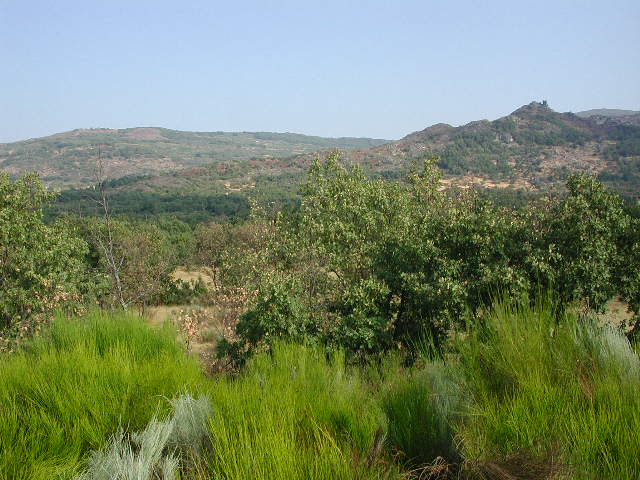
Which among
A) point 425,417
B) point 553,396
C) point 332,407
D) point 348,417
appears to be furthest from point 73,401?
point 553,396

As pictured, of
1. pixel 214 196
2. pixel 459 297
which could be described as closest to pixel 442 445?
pixel 459 297

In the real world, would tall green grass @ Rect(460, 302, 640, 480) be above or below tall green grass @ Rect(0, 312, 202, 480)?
above

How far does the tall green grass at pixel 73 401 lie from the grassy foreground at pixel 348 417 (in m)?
0.01

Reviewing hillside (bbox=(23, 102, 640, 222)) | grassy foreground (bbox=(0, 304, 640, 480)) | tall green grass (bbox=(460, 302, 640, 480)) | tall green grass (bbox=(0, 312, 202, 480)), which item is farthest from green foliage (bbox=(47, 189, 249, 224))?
tall green grass (bbox=(460, 302, 640, 480))

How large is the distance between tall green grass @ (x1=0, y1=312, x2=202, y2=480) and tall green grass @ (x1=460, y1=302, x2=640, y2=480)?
206 centimetres

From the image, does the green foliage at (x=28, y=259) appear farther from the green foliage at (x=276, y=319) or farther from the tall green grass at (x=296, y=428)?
the tall green grass at (x=296, y=428)

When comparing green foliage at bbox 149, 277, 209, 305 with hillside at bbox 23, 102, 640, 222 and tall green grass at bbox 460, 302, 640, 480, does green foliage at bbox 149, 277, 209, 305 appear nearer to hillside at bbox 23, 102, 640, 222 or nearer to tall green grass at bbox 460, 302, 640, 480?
tall green grass at bbox 460, 302, 640, 480

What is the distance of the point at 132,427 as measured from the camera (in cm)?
324

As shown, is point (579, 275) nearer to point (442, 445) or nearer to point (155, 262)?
point (442, 445)

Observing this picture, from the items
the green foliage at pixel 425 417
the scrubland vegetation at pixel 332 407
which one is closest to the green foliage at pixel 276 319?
the scrubland vegetation at pixel 332 407

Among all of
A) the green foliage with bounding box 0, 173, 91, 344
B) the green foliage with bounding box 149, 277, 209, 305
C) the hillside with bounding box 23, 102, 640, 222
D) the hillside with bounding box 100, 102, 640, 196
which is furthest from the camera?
the hillside with bounding box 100, 102, 640, 196

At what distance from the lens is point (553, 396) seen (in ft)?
8.50

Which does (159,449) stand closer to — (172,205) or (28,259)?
(28,259)

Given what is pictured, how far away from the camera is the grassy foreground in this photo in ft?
7.54
